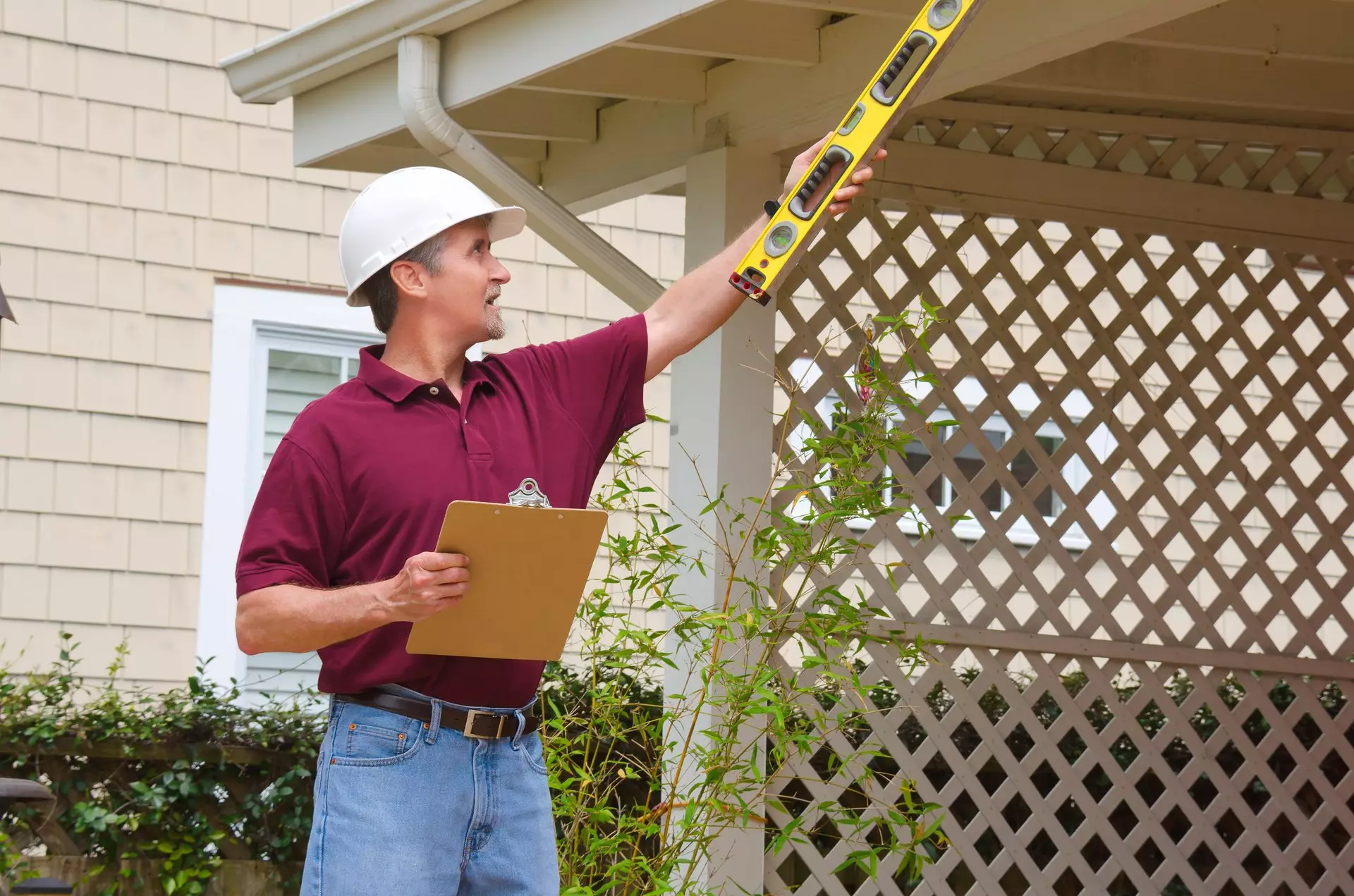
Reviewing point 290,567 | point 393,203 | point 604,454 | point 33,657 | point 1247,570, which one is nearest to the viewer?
point 290,567

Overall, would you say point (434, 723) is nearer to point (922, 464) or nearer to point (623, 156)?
point (623, 156)

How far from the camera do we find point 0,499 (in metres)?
5.36

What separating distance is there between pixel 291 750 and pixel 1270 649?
260cm

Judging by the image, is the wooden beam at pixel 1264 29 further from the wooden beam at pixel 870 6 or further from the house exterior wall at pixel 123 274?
the house exterior wall at pixel 123 274

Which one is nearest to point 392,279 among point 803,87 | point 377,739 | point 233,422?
point 377,739

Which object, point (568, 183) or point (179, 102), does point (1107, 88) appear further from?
point (179, 102)

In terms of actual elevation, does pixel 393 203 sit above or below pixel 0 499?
above

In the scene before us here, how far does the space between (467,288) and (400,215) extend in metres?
0.13

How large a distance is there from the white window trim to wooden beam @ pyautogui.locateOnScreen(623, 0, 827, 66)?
2576 millimetres

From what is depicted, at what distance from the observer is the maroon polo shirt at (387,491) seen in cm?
196

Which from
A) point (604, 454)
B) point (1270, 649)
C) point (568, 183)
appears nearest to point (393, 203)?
point (604, 454)

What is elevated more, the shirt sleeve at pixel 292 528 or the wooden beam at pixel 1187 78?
the wooden beam at pixel 1187 78

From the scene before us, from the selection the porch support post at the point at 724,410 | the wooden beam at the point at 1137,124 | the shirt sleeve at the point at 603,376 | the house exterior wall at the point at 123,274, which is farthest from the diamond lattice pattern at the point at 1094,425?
the house exterior wall at the point at 123,274

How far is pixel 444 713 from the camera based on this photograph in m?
1.95
